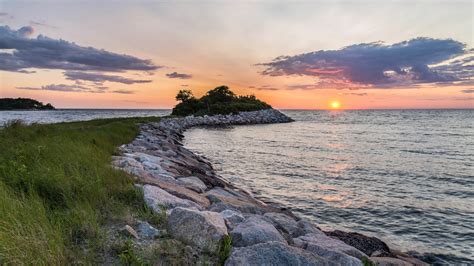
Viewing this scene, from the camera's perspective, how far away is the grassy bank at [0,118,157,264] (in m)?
3.51

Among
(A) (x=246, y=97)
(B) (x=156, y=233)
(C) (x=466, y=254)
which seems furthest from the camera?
(A) (x=246, y=97)

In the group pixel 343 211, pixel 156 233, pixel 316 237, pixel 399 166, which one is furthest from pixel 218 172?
pixel 156 233

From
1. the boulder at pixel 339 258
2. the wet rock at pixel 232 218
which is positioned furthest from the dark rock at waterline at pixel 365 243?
the wet rock at pixel 232 218

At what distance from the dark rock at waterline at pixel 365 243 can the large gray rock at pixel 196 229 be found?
14.4 ft

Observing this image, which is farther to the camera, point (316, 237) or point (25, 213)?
point (316, 237)

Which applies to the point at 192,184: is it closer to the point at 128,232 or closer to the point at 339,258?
the point at 128,232

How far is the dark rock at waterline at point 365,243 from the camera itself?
784 cm

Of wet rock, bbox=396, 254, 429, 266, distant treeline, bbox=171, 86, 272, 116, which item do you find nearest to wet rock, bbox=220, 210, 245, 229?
wet rock, bbox=396, 254, 429, 266

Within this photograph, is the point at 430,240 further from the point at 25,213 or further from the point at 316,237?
the point at 25,213

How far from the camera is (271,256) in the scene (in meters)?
4.25

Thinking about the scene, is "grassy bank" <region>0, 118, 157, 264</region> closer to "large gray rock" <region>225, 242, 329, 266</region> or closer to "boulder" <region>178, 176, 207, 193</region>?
"large gray rock" <region>225, 242, 329, 266</region>

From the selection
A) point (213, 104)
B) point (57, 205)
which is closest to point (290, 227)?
point (57, 205)

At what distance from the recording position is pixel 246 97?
10444 centimetres

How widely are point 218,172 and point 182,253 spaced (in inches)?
571
